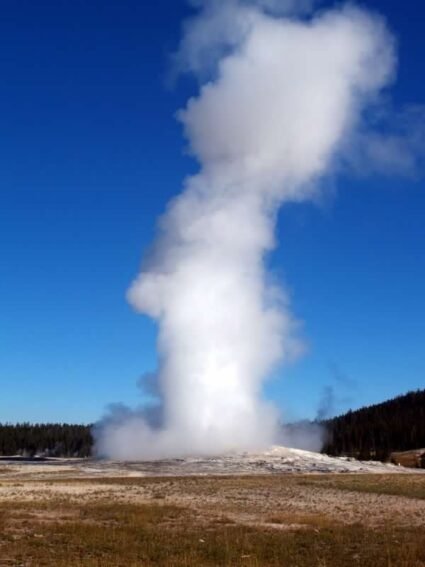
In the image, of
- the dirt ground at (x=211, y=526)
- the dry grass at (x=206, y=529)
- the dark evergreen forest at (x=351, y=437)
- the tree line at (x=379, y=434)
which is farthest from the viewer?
the dark evergreen forest at (x=351, y=437)

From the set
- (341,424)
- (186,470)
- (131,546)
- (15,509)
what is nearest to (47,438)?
(341,424)

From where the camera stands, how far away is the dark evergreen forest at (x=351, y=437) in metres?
150

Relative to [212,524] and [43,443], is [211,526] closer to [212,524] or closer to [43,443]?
[212,524]

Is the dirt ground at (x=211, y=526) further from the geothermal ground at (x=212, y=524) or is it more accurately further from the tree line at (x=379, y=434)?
the tree line at (x=379, y=434)

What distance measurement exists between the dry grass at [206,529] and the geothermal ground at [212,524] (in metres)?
0.04

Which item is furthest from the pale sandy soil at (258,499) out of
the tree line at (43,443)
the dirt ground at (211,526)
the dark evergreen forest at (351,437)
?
the tree line at (43,443)

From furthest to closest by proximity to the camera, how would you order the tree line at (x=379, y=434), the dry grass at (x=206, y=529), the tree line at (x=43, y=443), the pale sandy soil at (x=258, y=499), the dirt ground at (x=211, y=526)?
the tree line at (x=43, y=443) → the tree line at (x=379, y=434) → the pale sandy soil at (x=258, y=499) → the dirt ground at (x=211, y=526) → the dry grass at (x=206, y=529)

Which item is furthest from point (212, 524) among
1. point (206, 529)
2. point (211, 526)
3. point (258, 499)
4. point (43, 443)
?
point (43, 443)

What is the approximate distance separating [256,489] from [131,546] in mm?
27167

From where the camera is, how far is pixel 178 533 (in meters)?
25.8

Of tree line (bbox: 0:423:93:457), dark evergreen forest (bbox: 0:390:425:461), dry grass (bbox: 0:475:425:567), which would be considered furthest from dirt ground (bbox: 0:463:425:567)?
tree line (bbox: 0:423:93:457)

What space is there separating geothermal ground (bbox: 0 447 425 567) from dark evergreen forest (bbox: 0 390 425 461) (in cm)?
8528

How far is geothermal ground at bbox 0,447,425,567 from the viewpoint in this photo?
21.0 metres

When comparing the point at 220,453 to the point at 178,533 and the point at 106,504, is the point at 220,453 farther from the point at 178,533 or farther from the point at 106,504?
the point at 178,533
